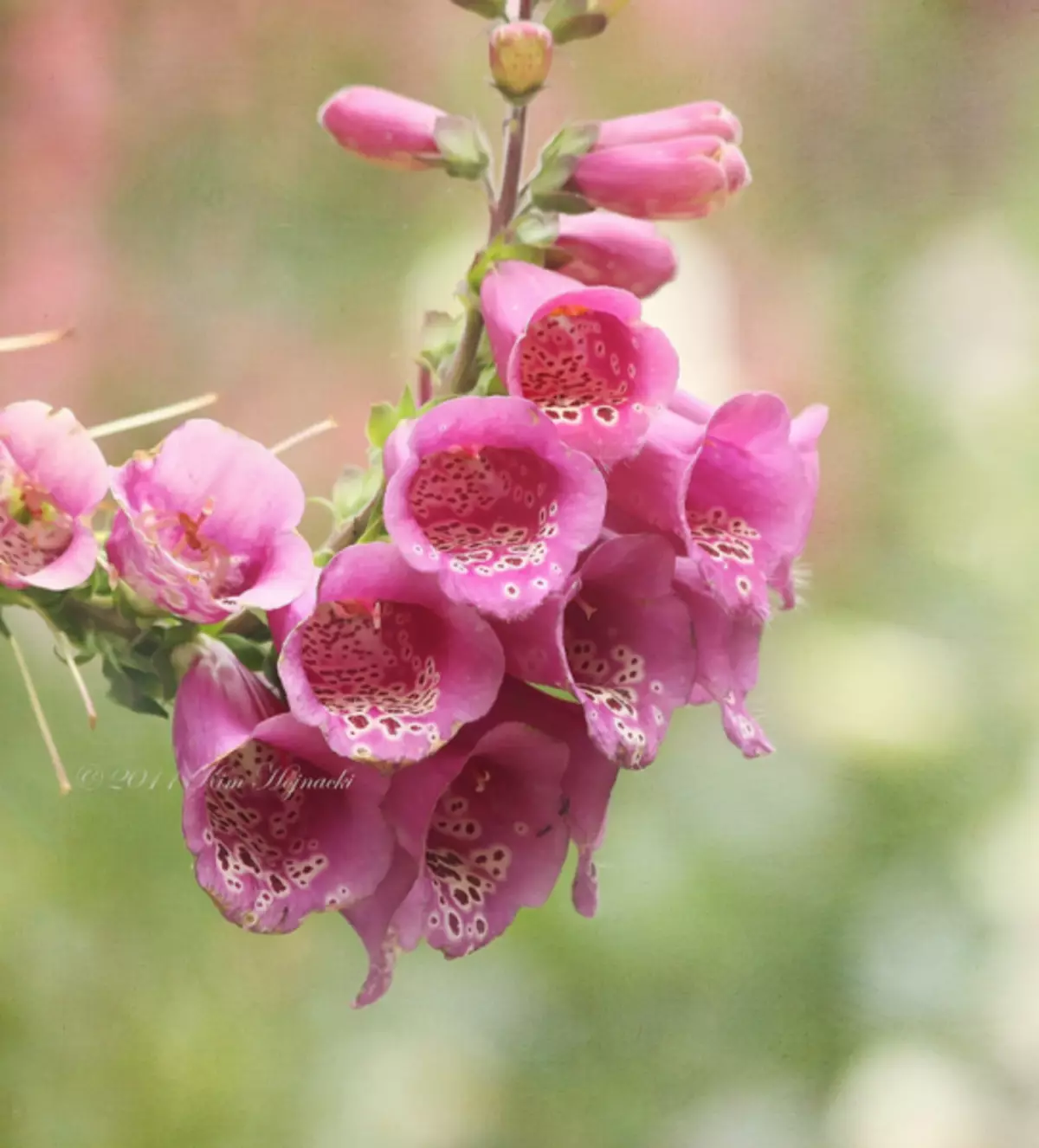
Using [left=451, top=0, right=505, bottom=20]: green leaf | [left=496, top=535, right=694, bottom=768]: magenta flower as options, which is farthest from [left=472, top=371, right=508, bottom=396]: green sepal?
[left=451, top=0, right=505, bottom=20]: green leaf

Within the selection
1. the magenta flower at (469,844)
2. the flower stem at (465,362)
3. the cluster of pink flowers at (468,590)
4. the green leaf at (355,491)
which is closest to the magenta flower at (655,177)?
the cluster of pink flowers at (468,590)

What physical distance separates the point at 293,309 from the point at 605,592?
0.40 metres

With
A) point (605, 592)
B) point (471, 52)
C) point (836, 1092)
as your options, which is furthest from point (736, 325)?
point (836, 1092)

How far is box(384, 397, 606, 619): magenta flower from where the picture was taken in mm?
547

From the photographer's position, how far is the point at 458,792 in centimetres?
67

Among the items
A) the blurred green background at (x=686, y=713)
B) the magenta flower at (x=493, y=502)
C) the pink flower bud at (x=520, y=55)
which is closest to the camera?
the magenta flower at (x=493, y=502)

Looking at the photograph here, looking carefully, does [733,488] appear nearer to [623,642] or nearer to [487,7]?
[623,642]

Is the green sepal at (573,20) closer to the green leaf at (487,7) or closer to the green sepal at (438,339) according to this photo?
the green leaf at (487,7)

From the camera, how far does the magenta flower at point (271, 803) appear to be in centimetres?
60

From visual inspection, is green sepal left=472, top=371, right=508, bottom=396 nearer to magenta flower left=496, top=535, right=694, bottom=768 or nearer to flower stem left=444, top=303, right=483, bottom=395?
flower stem left=444, top=303, right=483, bottom=395

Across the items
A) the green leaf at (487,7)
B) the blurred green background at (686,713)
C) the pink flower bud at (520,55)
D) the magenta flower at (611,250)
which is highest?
the green leaf at (487,7)

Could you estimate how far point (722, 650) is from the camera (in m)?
0.65

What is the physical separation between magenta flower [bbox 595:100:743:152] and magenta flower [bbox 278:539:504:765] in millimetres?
295

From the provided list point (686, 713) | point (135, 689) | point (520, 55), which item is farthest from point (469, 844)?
point (520, 55)
